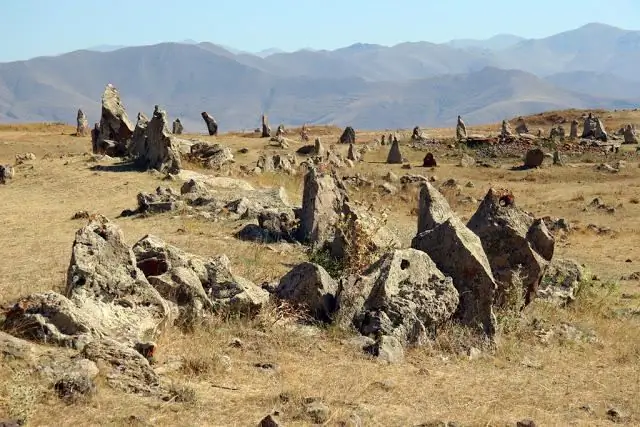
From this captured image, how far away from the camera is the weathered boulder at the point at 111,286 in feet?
31.5

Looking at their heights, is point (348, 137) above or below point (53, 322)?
above

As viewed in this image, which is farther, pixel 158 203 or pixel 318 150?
pixel 318 150

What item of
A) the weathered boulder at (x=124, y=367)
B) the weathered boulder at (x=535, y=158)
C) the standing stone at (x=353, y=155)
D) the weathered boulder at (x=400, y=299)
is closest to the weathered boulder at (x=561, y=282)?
the weathered boulder at (x=400, y=299)

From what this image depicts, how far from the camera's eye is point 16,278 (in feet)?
42.5

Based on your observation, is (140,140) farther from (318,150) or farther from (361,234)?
(361,234)

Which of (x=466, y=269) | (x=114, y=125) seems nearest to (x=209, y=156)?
(x=114, y=125)

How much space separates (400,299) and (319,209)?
709cm

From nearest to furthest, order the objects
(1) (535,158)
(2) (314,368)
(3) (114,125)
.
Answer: (2) (314,368)
(3) (114,125)
(1) (535,158)

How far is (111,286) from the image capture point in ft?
32.7

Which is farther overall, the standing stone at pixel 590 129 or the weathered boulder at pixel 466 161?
the standing stone at pixel 590 129

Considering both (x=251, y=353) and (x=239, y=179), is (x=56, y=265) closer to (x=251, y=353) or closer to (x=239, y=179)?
(x=251, y=353)

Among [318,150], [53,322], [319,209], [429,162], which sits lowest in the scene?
[53,322]

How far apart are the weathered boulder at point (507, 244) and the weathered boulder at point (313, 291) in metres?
3.18

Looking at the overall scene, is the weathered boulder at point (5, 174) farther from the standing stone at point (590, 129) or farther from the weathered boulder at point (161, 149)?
the standing stone at point (590, 129)
